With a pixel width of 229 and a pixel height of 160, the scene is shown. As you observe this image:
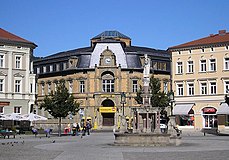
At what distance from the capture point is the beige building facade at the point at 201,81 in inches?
2389

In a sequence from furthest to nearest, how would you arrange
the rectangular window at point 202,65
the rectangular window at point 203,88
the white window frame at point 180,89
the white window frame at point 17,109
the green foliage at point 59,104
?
1. the white window frame at point 180,89
2. the white window frame at point 17,109
3. the rectangular window at point 202,65
4. the rectangular window at point 203,88
5. the green foliage at point 59,104

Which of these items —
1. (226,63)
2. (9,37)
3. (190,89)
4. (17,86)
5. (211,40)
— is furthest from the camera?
(9,37)

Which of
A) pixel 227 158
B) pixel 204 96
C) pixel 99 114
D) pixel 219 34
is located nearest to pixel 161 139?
pixel 227 158

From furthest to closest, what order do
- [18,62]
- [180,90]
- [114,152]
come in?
1. [180,90]
2. [18,62]
3. [114,152]

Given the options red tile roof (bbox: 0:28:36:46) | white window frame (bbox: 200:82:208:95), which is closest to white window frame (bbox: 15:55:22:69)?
red tile roof (bbox: 0:28:36:46)

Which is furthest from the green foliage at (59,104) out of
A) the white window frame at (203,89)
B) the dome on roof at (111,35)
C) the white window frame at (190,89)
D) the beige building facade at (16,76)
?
the dome on roof at (111,35)

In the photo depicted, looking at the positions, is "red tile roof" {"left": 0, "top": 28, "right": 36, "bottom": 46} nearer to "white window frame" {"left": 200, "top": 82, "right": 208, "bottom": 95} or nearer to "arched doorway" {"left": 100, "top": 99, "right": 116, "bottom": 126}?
"arched doorway" {"left": 100, "top": 99, "right": 116, "bottom": 126}

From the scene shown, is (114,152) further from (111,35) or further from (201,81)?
(111,35)

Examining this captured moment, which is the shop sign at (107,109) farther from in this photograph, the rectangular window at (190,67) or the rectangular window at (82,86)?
the rectangular window at (190,67)

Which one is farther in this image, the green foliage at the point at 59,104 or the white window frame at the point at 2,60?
the white window frame at the point at 2,60

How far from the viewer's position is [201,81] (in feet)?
205

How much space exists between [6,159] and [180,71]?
45658 mm

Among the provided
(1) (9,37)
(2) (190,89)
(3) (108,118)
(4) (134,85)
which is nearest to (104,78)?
(4) (134,85)

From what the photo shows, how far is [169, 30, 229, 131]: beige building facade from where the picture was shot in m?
60.7
